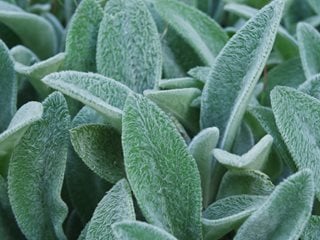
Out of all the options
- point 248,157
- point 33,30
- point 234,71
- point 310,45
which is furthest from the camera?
point 33,30

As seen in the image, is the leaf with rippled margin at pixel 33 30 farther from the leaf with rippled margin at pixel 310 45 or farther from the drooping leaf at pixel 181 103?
the leaf with rippled margin at pixel 310 45

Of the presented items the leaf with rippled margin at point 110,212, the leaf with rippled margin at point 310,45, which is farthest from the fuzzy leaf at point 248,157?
the leaf with rippled margin at point 310,45

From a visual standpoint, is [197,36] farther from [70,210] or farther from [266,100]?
[70,210]

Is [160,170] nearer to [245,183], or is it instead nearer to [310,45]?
[245,183]

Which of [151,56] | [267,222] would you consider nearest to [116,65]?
[151,56]

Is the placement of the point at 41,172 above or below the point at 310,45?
below

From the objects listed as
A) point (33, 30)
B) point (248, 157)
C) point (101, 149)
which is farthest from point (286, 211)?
point (33, 30)

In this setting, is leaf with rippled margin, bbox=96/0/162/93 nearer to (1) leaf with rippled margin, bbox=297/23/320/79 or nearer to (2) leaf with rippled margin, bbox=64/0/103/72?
(2) leaf with rippled margin, bbox=64/0/103/72
